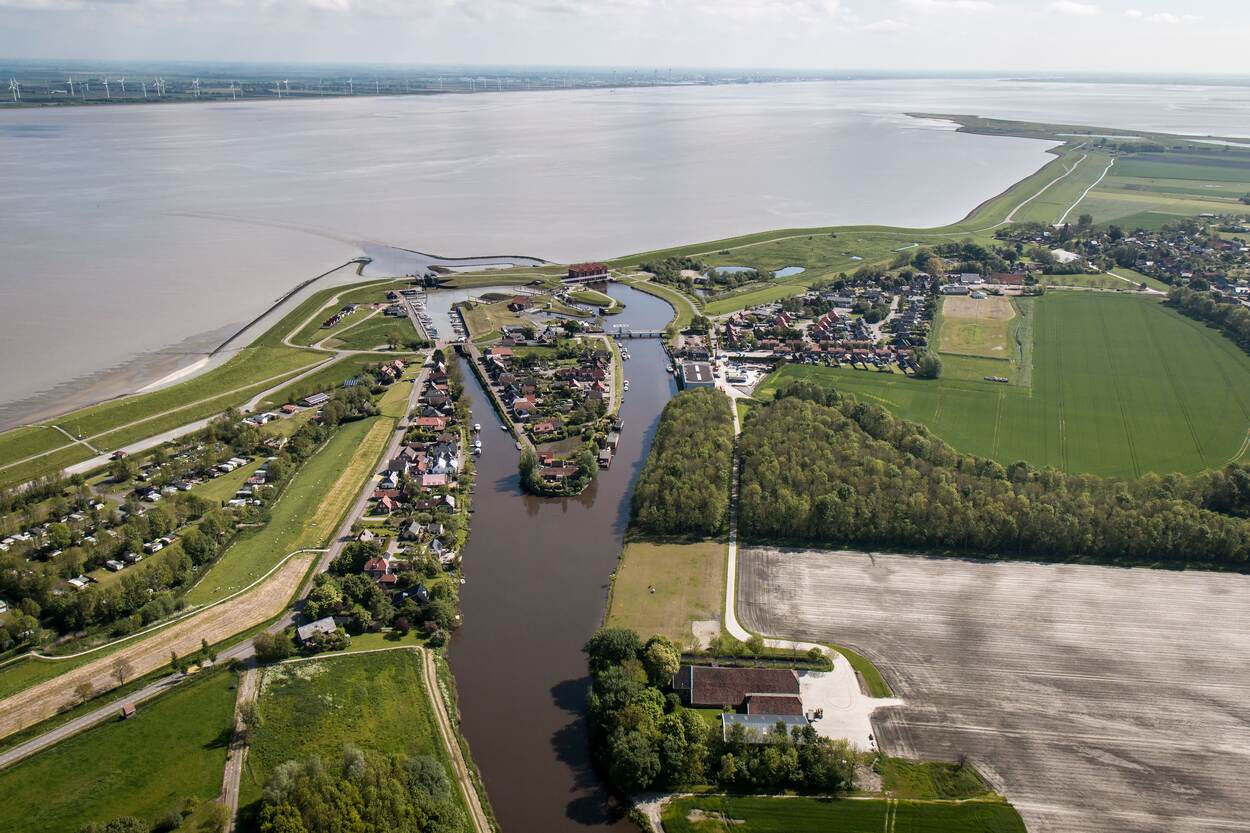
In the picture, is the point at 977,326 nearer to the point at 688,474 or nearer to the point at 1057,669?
the point at 688,474

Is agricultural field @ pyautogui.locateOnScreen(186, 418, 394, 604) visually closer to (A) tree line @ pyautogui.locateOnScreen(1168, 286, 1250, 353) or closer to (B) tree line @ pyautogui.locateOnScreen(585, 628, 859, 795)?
(B) tree line @ pyautogui.locateOnScreen(585, 628, 859, 795)

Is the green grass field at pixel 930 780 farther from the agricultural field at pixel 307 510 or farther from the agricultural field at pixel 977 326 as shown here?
the agricultural field at pixel 977 326

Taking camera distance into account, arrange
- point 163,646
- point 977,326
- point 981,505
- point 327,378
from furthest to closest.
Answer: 1. point 977,326
2. point 327,378
3. point 981,505
4. point 163,646

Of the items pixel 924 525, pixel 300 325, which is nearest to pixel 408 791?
pixel 924 525

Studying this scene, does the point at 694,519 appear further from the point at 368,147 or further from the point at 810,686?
the point at 368,147

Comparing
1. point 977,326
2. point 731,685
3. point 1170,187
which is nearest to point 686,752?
point 731,685

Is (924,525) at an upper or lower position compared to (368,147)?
lower
